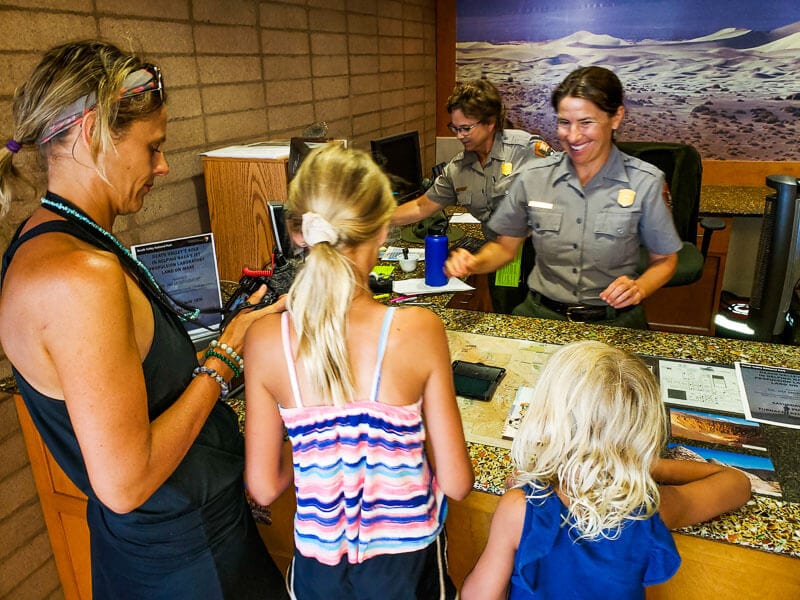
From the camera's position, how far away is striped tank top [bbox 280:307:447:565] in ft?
3.15

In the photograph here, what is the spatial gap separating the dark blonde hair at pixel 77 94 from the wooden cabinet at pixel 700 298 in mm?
3342

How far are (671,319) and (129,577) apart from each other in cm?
344

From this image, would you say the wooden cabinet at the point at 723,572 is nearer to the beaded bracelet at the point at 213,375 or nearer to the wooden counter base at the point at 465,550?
the wooden counter base at the point at 465,550

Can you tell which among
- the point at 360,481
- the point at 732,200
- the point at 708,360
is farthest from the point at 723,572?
the point at 732,200

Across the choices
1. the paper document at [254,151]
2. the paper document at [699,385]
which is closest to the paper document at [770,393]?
the paper document at [699,385]

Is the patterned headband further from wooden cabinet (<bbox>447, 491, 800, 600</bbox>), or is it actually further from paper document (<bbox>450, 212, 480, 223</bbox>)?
paper document (<bbox>450, 212, 480, 223</bbox>)

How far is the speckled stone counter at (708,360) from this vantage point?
1.07m

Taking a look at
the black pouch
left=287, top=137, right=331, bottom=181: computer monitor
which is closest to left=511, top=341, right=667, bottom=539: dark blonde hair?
the black pouch

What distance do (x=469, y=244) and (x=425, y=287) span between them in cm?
65

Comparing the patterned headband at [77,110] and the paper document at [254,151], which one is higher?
the patterned headband at [77,110]

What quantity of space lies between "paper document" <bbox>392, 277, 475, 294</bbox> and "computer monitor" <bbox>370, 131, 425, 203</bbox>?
0.95m

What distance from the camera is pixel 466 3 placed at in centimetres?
461

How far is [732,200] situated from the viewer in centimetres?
375

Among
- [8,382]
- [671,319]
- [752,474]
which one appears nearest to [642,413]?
[752,474]
